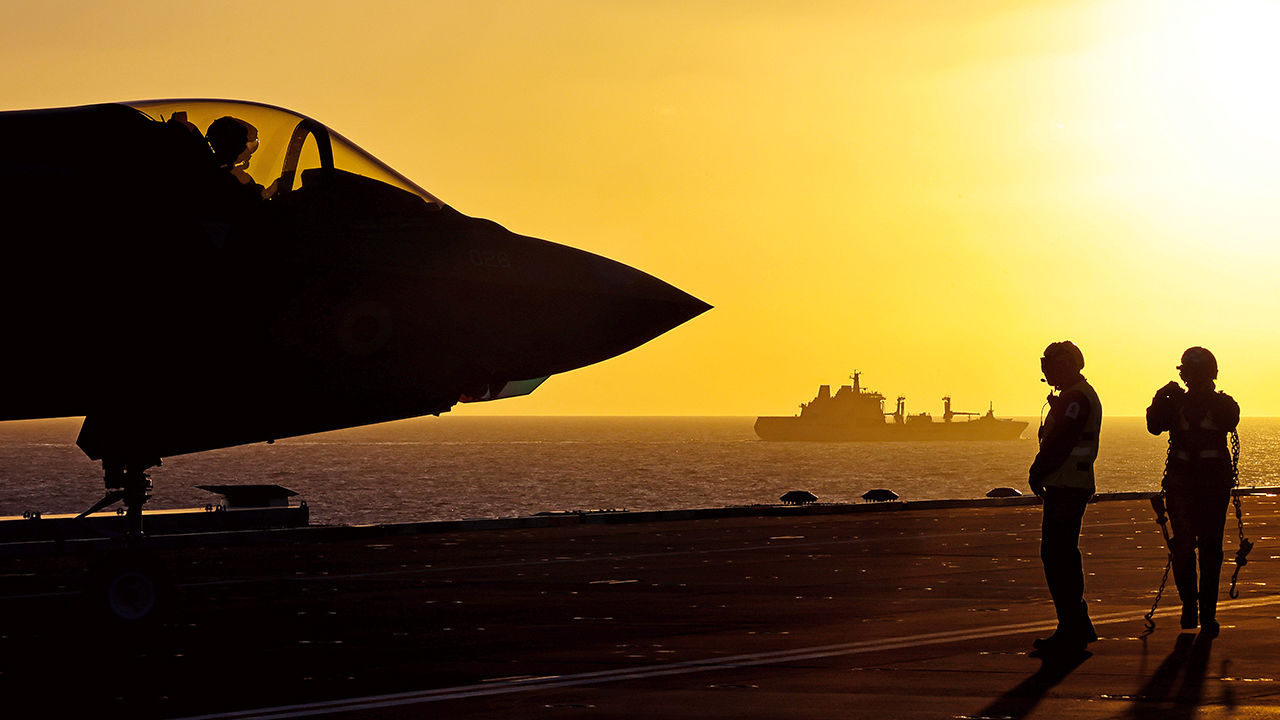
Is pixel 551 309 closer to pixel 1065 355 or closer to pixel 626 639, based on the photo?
pixel 626 639

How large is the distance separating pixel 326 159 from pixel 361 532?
11.9m

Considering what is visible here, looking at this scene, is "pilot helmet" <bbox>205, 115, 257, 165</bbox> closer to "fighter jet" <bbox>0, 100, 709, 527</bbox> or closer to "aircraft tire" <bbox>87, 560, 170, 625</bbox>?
"fighter jet" <bbox>0, 100, 709, 527</bbox>

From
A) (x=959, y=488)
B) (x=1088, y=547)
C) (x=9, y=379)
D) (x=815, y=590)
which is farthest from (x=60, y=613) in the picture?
(x=959, y=488)

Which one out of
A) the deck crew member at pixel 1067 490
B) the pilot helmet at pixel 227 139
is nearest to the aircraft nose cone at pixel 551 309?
the pilot helmet at pixel 227 139

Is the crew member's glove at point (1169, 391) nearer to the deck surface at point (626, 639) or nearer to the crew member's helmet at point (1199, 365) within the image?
the crew member's helmet at point (1199, 365)

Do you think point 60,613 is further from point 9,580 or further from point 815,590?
point 815,590

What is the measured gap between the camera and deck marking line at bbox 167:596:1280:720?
9.02m

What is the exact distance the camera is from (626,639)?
12.3m

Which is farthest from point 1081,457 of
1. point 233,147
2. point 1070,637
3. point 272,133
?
point 233,147

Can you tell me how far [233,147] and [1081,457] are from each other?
706 cm

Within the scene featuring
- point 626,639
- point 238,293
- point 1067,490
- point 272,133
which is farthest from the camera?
point 272,133

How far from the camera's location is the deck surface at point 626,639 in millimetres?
9328

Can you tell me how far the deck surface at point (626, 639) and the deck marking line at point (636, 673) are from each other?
0.10ft

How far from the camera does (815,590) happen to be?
643 inches
